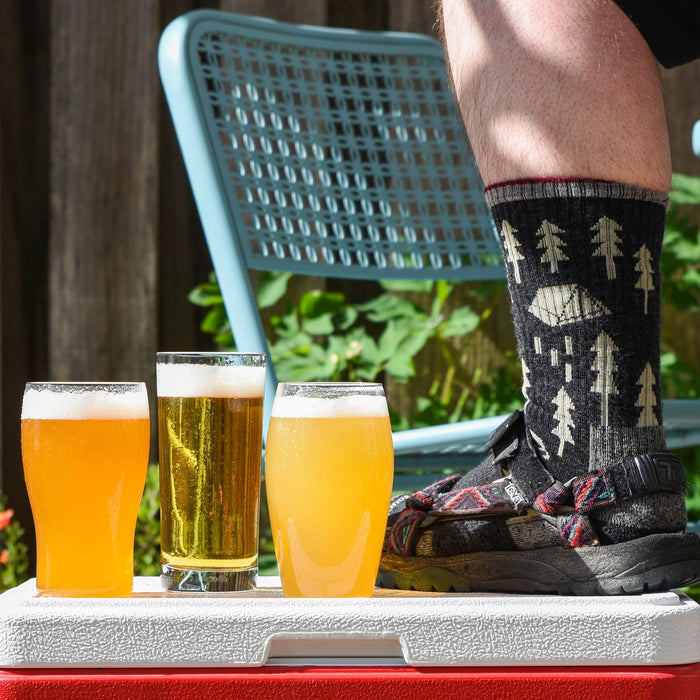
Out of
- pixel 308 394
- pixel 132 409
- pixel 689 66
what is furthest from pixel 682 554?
pixel 689 66

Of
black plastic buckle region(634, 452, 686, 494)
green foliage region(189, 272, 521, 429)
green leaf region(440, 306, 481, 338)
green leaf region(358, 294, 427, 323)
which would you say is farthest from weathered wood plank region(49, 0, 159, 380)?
black plastic buckle region(634, 452, 686, 494)

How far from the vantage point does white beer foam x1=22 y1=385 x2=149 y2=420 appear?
0.83 metres

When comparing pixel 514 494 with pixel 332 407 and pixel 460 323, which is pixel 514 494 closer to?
pixel 332 407

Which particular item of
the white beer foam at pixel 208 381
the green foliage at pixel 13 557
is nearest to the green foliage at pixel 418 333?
the green foliage at pixel 13 557

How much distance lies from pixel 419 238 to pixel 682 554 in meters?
1.14

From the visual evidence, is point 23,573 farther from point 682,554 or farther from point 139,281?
point 682,554

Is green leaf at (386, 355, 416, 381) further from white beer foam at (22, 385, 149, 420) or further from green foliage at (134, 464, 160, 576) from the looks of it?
white beer foam at (22, 385, 149, 420)

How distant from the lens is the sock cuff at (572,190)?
92cm

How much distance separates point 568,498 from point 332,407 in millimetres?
250

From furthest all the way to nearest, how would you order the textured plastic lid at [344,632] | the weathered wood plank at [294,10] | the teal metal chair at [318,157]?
the weathered wood plank at [294,10]
the teal metal chair at [318,157]
the textured plastic lid at [344,632]

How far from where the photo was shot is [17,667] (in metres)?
0.76

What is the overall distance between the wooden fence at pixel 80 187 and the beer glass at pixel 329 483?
1354 millimetres

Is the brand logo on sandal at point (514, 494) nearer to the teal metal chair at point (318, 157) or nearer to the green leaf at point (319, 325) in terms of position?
the teal metal chair at point (318, 157)

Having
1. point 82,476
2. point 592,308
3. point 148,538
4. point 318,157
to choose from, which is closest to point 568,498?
point 592,308
